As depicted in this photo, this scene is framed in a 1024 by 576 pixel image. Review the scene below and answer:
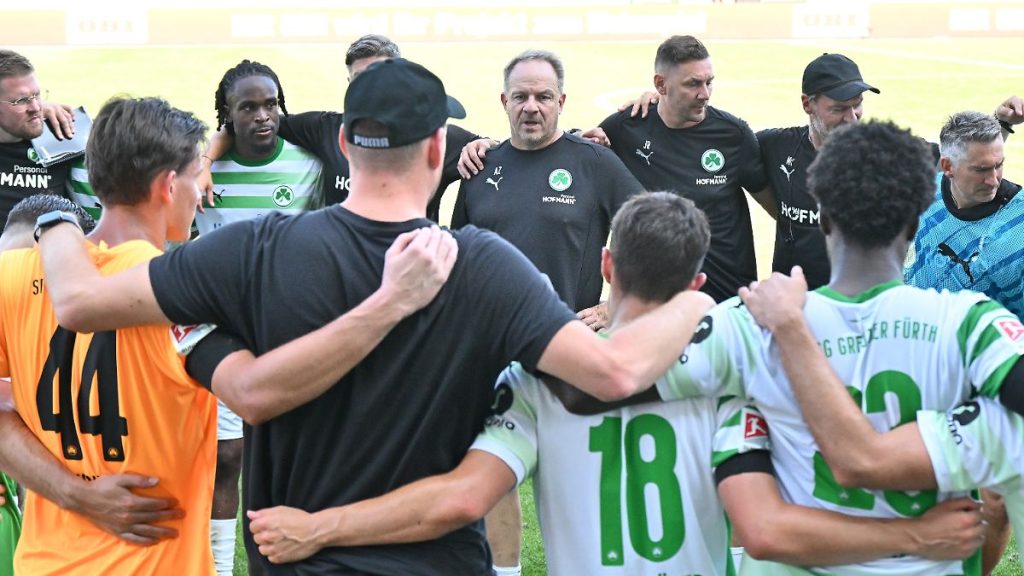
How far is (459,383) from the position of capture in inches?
105

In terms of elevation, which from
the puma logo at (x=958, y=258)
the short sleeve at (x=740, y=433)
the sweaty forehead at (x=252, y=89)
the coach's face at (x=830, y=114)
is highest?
the sweaty forehead at (x=252, y=89)

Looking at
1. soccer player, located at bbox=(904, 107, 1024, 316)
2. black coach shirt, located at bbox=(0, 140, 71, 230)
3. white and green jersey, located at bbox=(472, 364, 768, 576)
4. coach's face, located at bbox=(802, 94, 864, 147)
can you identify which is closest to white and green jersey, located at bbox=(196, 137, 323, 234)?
black coach shirt, located at bbox=(0, 140, 71, 230)

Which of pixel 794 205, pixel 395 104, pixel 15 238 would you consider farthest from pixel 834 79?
pixel 15 238

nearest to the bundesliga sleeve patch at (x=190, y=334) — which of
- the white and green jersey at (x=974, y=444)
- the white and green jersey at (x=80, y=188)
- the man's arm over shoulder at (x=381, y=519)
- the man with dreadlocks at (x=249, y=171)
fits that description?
the man's arm over shoulder at (x=381, y=519)

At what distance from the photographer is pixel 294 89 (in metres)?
25.1

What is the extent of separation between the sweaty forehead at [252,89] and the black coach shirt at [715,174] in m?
2.02

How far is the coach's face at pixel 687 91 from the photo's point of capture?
6.37 m

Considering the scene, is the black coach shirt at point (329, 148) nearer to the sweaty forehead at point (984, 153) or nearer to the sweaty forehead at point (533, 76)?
the sweaty forehead at point (533, 76)

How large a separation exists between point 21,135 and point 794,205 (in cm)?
402

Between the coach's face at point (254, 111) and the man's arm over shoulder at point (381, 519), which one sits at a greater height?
the coach's face at point (254, 111)

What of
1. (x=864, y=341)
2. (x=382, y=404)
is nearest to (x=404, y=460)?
(x=382, y=404)

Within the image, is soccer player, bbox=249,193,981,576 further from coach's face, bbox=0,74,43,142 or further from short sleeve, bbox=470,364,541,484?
coach's face, bbox=0,74,43,142

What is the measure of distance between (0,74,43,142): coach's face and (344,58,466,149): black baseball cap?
372 cm

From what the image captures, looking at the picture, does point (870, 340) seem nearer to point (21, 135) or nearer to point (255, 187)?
point (255, 187)
